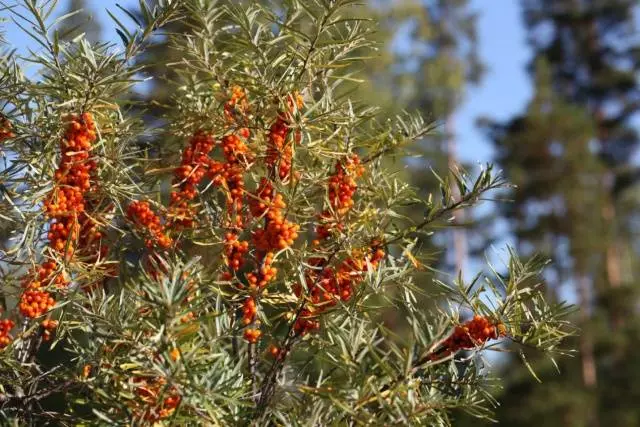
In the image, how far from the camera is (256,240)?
151 cm

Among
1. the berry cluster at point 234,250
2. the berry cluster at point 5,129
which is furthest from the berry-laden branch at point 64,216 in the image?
the berry cluster at point 234,250

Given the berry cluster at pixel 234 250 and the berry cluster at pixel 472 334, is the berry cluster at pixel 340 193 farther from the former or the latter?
the berry cluster at pixel 472 334

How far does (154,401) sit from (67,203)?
0.40m

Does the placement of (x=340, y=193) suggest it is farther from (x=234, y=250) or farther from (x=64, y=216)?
(x=64, y=216)

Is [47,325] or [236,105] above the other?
[236,105]

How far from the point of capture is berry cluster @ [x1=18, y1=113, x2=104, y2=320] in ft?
4.65

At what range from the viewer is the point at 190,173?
155 cm

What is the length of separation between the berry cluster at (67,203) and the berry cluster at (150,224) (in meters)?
0.10

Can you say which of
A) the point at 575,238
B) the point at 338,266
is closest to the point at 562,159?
the point at 575,238

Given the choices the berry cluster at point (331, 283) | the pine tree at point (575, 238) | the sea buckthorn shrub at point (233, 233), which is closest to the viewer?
the sea buckthorn shrub at point (233, 233)

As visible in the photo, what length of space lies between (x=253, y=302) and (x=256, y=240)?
0.12 meters

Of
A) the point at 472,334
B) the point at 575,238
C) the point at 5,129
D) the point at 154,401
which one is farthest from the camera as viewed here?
the point at 575,238

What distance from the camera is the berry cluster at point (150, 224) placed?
5.10 ft

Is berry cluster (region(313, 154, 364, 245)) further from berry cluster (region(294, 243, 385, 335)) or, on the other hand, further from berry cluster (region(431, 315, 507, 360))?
berry cluster (region(431, 315, 507, 360))
